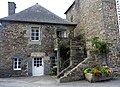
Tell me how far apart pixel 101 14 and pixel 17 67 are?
855cm

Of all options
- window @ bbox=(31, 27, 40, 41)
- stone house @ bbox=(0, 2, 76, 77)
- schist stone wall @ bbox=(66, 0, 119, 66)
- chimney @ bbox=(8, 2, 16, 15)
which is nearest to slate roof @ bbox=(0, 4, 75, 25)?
stone house @ bbox=(0, 2, 76, 77)

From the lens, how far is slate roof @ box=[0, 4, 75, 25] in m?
16.2

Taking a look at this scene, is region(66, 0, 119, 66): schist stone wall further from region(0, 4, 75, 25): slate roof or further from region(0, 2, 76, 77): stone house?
region(0, 4, 75, 25): slate roof

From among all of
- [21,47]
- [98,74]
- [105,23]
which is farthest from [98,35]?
[21,47]

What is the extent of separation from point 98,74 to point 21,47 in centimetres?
782

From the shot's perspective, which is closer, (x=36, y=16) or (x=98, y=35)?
(x=98, y=35)

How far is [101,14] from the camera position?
1309 centimetres

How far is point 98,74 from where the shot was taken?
10953 mm

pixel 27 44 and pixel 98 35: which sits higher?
pixel 98 35

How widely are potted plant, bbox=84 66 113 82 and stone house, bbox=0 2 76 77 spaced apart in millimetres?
4269

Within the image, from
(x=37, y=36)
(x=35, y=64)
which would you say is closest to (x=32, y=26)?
(x=37, y=36)

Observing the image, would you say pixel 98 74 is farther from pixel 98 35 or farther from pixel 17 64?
pixel 17 64

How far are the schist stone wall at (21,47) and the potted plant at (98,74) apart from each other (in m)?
5.63

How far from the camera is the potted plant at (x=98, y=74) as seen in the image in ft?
35.6
